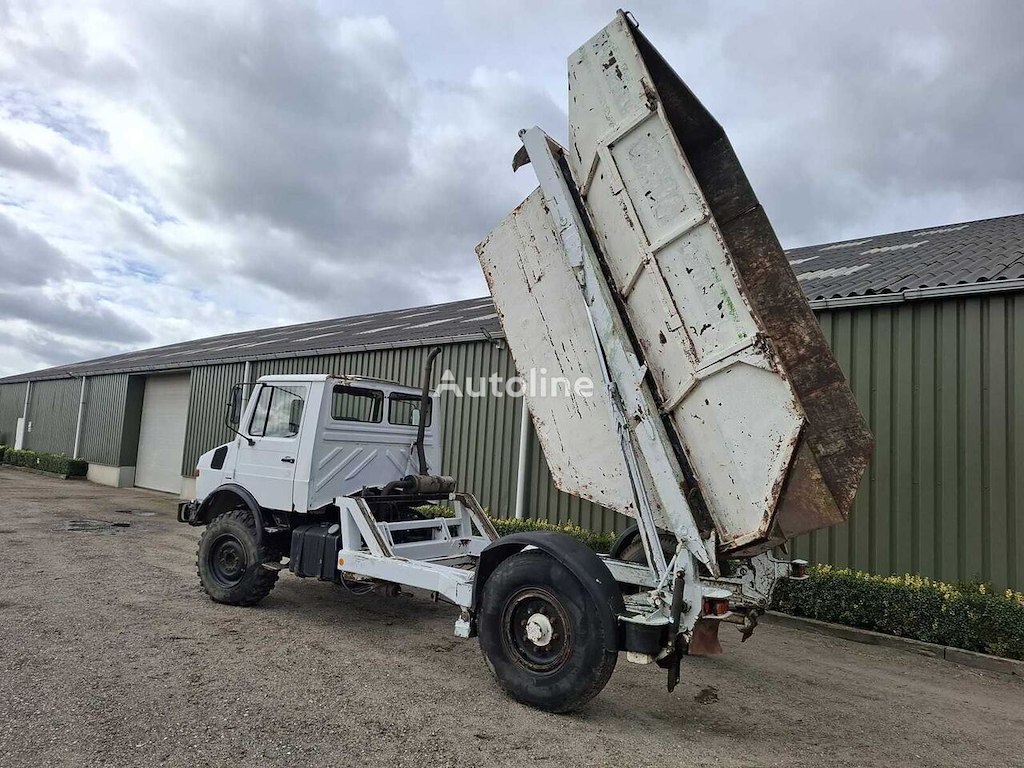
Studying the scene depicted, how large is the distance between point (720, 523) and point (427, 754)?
2157 millimetres

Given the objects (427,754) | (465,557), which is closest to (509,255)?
(465,557)

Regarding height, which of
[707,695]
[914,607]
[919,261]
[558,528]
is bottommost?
[707,695]

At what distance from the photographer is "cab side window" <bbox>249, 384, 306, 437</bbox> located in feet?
20.2

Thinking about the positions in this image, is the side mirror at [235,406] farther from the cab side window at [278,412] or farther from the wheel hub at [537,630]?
the wheel hub at [537,630]

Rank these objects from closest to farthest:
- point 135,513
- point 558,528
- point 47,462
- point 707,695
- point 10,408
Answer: point 707,695 → point 558,528 → point 135,513 → point 47,462 → point 10,408

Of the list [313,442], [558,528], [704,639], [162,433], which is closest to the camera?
[704,639]

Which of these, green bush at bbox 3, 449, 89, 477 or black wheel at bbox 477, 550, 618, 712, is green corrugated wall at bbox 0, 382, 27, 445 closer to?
green bush at bbox 3, 449, 89, 477

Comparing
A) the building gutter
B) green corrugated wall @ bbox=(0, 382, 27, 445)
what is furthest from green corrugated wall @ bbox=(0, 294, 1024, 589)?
green corrugated wall @ bbox=(0, 382, 27, 445)

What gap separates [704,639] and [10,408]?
1373 inches

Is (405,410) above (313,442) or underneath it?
above

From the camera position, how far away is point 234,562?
6.38 meters

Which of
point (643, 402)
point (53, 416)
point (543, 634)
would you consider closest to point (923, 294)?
point (643, 402)

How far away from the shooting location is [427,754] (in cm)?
353

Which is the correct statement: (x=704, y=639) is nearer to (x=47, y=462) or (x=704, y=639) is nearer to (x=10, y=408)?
(x=47, y=462)
